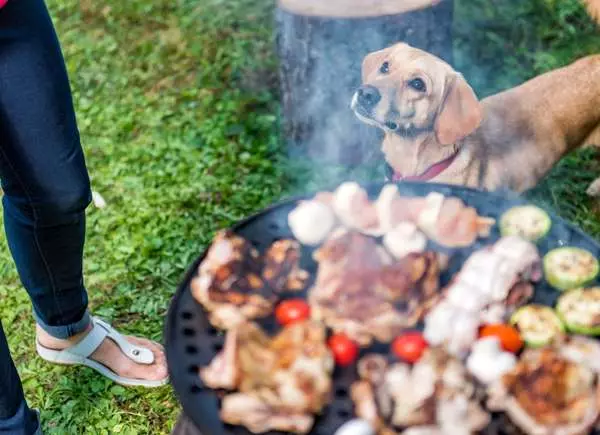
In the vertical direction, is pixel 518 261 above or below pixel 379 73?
above

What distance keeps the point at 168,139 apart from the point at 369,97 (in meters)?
2.24

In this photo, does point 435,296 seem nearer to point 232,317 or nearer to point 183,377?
point 232,317

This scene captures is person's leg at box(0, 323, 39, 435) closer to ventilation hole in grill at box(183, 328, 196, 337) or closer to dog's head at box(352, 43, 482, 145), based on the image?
ventilation hole in grill at box(183, 328, 196, 337)

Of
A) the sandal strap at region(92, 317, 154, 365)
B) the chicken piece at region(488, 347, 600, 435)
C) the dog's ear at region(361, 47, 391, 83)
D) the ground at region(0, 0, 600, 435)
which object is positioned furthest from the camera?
the ground at region(0, 0, 600, 435)

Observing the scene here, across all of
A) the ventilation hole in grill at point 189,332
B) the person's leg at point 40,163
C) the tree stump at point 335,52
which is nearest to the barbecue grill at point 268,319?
the ventilation hole in grill at point 189,332

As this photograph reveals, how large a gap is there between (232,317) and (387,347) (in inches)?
16.0

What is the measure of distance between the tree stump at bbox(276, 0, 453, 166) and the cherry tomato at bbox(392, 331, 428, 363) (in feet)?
8.53

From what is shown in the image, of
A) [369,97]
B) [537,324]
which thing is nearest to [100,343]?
[369,97]

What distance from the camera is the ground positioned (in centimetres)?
406

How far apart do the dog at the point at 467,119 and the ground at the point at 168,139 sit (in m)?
0.73

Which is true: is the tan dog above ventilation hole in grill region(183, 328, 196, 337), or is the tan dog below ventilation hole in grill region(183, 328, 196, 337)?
below

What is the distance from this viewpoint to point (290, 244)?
2.37m

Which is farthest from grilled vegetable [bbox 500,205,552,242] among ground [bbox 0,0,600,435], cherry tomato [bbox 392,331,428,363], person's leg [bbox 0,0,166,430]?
ground [bbox 0,0,600,435]

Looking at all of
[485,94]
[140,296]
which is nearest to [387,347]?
[140,296]
